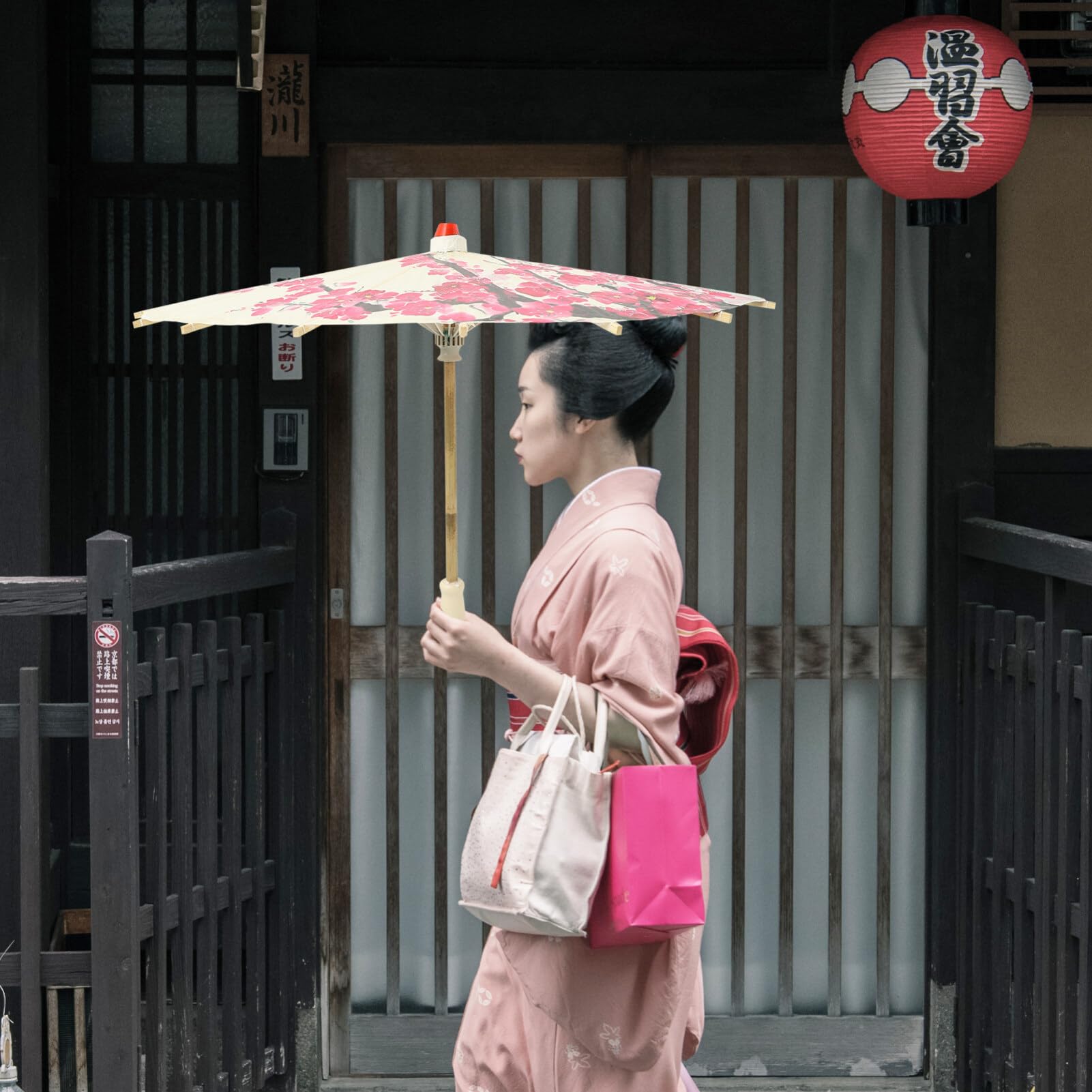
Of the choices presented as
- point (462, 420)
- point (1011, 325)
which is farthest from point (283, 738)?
point (1011, 325)

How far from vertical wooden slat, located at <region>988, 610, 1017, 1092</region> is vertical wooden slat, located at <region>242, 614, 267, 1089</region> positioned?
2428 mm

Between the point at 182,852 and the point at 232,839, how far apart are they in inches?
13.1

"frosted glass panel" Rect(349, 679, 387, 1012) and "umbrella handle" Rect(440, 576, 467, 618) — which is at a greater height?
"umbrella handle" Rect(440, 576, 467, 618)

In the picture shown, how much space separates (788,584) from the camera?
5703 mm

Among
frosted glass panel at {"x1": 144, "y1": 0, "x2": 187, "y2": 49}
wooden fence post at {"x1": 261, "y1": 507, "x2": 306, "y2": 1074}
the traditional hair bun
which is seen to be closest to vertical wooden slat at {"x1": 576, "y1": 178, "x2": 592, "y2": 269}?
wooden fence post at {"x1": 261, "y1": 507, "x2": 306, "y2": 1074}

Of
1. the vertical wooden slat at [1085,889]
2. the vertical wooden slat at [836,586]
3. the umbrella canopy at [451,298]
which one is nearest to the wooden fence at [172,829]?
the umbrella canopy at [451,298]

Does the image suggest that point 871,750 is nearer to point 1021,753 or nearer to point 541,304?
→ point 1021,753

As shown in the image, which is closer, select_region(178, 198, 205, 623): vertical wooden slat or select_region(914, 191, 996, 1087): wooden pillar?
select_region(914, 191, 996, 1087): wooden pillar

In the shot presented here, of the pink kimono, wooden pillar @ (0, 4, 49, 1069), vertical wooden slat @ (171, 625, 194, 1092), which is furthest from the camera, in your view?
wooden pillar @ (0, 4, 49, 1069)

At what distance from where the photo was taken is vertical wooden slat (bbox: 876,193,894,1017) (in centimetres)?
566

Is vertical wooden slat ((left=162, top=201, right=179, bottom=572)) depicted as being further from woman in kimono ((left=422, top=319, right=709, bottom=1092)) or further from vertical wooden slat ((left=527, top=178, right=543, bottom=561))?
woman in kimono ((left=422, top=319, right=709, bottom=1092))

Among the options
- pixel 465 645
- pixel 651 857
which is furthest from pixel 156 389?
pixel 651 857

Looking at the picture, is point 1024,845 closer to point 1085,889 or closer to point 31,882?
point 1085,889

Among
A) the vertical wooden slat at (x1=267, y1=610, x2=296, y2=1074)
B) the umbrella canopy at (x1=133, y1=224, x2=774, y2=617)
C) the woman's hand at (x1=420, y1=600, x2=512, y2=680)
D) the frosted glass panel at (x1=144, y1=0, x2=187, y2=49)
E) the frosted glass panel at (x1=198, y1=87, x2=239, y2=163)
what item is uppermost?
the frosted glass panel at (x1=144, y1=0, x2=187, y2=49)
